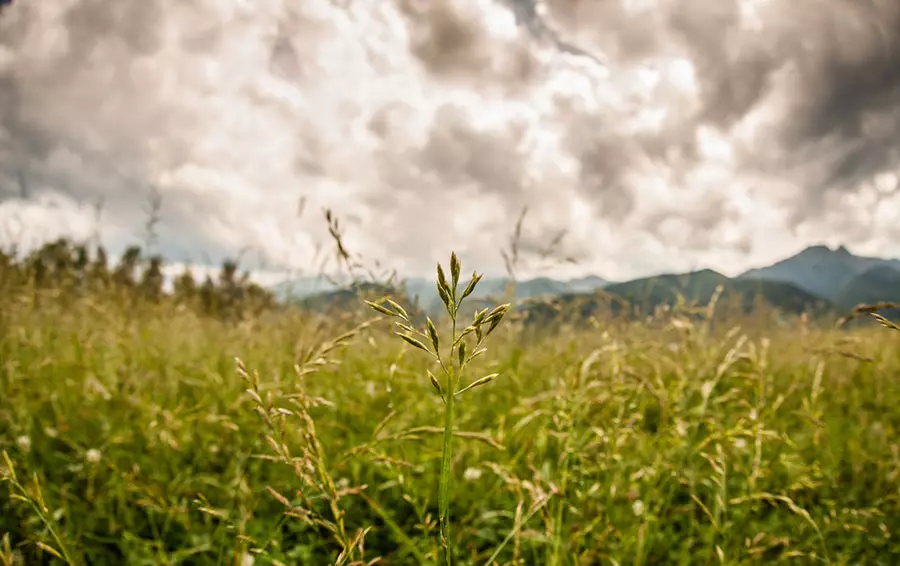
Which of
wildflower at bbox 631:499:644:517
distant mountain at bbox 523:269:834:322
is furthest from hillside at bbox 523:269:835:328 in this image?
wildflower at bbox 631:499:644:517

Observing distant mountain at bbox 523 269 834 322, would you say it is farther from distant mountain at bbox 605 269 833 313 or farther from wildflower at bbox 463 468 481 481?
wildflower at bbox 463 468 481 481

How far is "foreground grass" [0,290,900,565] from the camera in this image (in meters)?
1.67

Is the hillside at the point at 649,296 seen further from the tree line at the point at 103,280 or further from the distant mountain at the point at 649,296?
the tree line at the point at 103,280

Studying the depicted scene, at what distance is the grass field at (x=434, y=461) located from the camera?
65.1 inches

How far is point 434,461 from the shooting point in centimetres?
226

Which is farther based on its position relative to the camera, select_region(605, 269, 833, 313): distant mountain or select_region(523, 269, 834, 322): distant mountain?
select_region(605, 269, 833, 313): distant mountain

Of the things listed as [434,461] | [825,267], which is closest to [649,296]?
[434,461]

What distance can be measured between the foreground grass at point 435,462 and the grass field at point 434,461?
0.01 meters

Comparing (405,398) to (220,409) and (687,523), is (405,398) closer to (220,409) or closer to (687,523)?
(220,409)

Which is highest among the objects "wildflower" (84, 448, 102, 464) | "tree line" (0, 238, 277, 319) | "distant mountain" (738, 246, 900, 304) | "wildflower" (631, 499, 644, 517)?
"distant mountain" (738, 246, 900, 304)

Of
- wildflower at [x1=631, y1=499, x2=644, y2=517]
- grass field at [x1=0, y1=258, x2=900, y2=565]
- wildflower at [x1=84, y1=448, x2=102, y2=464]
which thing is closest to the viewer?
grass field at [x1=0, y1=258, x2=900, y2=565]

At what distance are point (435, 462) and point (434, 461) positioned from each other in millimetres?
13

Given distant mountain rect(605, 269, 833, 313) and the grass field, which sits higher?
distant mountain rect(605, 269, 833, 313)

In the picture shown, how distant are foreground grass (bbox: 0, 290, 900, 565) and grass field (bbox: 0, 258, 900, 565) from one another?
0.05 feet
